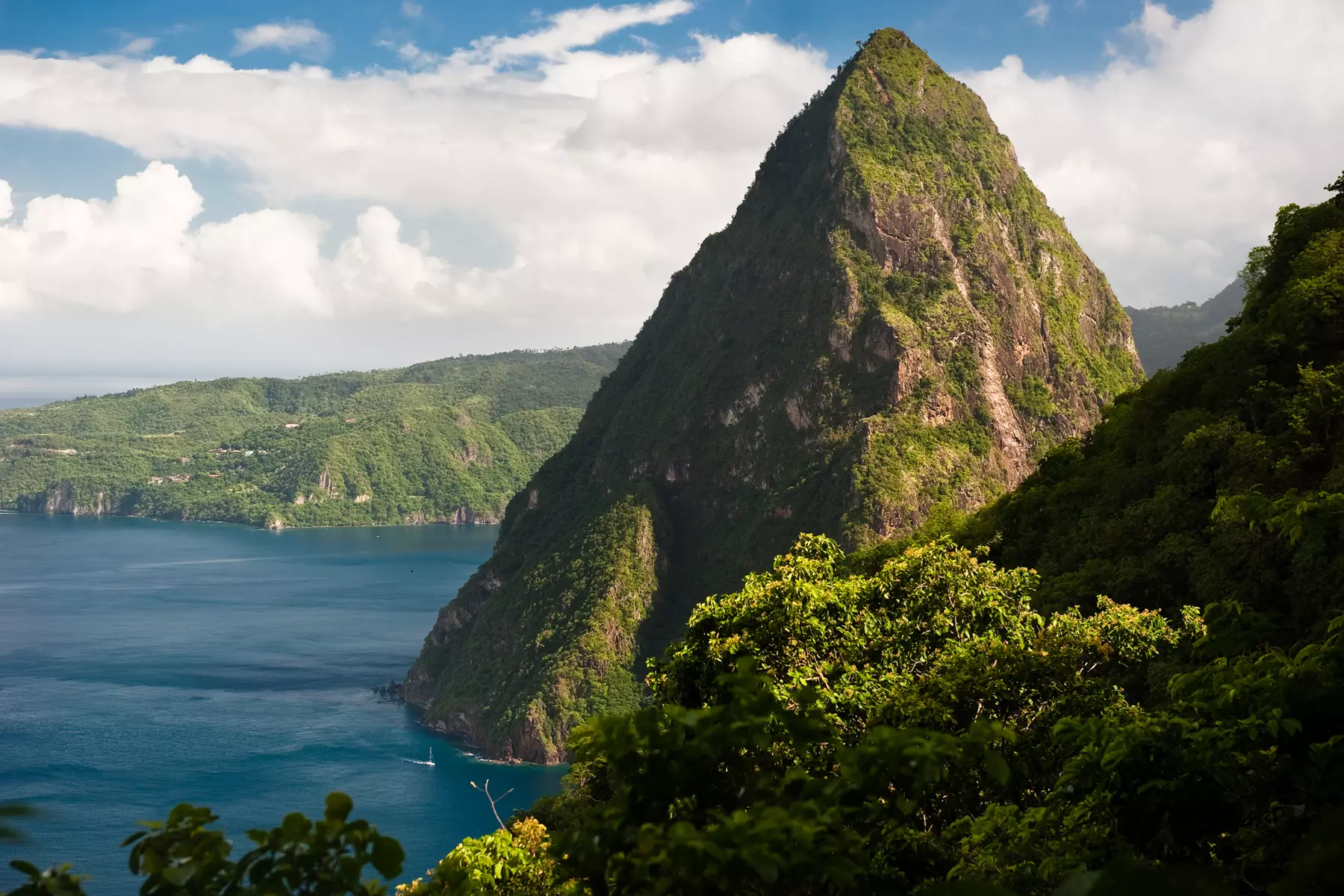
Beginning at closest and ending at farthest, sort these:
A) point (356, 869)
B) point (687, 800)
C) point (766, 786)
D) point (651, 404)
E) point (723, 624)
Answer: point (356, 869) < point (766, 786) < point (687, 800) < point (723, 624) < point (651, 404)

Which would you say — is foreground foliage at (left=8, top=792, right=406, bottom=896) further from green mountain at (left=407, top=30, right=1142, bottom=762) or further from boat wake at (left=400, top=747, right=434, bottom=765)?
green mountain at (left=407, top=30, right=1142, bottom=762)

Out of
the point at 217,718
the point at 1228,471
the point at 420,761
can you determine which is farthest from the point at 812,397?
the point at 1228,471

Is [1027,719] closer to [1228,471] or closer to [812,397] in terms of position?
[1228,471]

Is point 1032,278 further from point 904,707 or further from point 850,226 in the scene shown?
point 904,707

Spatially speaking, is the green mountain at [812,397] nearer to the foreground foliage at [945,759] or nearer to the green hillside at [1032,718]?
the green hillside at [1032,718]

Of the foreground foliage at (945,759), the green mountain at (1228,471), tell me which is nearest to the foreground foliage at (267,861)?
the foreground foliage at (945,759)

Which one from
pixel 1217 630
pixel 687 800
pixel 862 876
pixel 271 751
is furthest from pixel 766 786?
pixel 271 751
